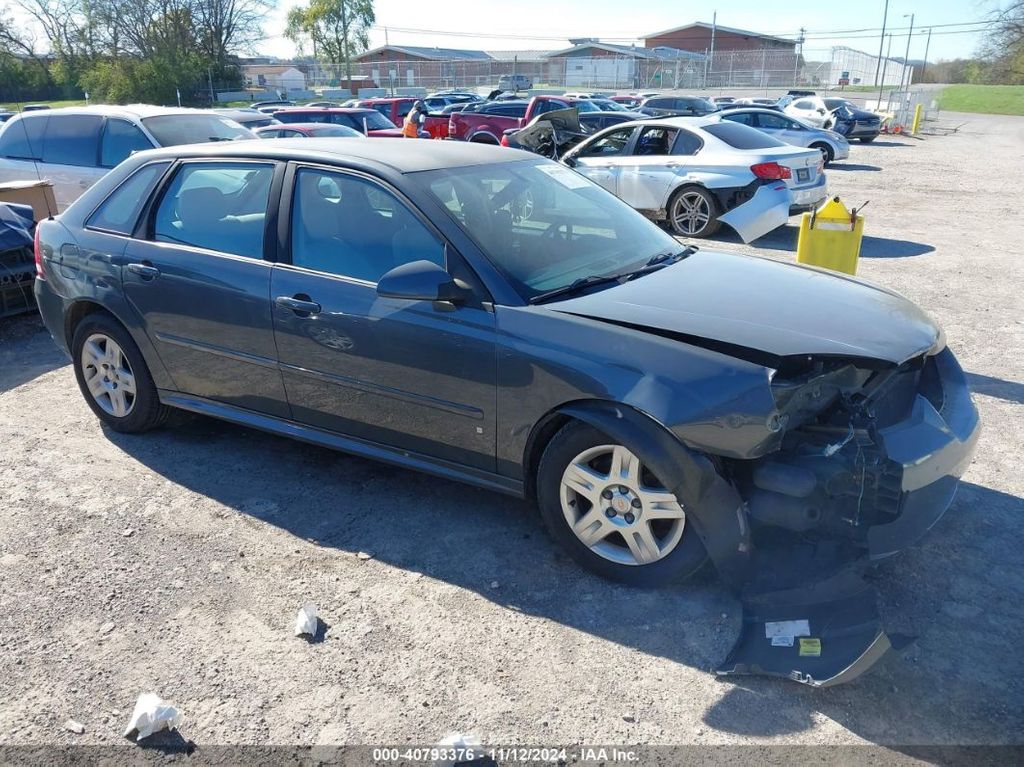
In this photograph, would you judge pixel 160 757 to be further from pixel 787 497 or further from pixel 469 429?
pixel 787 497

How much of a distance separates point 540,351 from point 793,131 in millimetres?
19759

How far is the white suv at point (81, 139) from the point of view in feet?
30.0

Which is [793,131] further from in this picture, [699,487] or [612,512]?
[699,487]

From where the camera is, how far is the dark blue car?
2.97 meters

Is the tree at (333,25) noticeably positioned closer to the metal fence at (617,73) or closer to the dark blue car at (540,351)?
the metal fence at (617,73)

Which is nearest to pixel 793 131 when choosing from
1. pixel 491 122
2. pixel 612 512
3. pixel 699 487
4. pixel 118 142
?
pixel 491 122

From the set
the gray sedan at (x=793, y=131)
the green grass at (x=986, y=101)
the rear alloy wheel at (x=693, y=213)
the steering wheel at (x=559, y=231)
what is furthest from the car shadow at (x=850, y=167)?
the green grass at (x=986, y=101)

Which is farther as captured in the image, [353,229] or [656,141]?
[656,141]

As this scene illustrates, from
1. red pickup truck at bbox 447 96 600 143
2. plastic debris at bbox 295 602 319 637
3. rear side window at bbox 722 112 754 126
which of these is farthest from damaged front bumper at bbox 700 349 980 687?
rear side window at bbox 722 112 754 126

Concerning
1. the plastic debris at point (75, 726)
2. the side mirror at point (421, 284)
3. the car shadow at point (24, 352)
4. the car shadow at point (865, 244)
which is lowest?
the car shadow at point (24, 352)

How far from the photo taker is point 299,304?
3756 mm

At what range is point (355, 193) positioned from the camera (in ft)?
12.4

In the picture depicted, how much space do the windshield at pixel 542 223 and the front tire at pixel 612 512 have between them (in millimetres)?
716

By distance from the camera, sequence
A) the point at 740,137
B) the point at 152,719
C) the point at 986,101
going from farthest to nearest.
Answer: the point at 986,101
the point at 740,137
the point at 152,719
